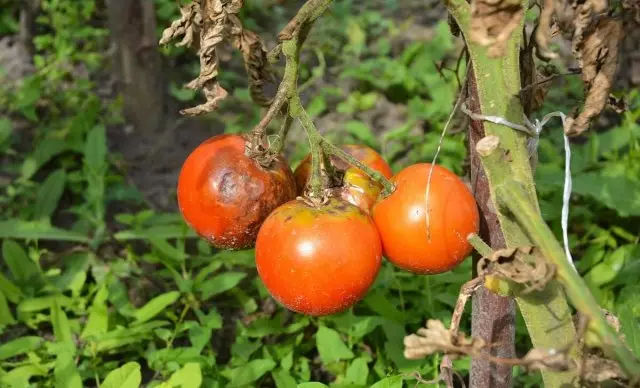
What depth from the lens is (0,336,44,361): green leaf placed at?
241 centimetres

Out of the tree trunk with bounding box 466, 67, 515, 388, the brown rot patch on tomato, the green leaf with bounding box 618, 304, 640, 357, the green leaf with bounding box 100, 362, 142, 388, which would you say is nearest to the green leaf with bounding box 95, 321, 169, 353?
the green leaf with bounding box 100, 362, 142, 388

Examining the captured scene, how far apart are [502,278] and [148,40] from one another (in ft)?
9.58

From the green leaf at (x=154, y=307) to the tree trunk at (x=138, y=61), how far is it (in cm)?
156

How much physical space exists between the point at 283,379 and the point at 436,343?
47.2 inches

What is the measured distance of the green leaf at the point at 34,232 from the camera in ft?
9.84

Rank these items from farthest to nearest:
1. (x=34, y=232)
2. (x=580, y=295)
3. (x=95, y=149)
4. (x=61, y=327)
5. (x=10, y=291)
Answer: (x=95, y=149) → (x=34, y=232) → (x=10, y=291) → (x=61, y=327) → (x=580, y=295)

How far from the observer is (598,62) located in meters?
1.30

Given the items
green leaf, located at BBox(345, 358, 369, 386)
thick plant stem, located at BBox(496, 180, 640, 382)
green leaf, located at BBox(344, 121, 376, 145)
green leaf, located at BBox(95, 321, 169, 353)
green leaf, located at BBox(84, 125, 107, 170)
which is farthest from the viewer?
green leaf, located at BBox(344, 121, 376, 145)

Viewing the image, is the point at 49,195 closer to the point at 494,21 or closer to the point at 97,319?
the point at 97,319

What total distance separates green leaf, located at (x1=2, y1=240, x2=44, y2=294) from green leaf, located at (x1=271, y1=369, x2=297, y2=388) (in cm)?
102

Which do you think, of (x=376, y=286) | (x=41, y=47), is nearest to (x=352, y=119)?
(x=376, y=286)

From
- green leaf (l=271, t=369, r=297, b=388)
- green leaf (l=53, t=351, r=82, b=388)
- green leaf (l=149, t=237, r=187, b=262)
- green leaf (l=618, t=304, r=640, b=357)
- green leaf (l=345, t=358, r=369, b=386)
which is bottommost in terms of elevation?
green leaf (l=271, t=369, r=297, b=388)

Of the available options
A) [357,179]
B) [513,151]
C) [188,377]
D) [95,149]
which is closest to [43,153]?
[95,149]

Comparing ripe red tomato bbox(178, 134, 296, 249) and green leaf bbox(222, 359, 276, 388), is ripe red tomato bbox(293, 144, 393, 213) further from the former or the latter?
green leaf bbox(222, 359, 276, 388)
